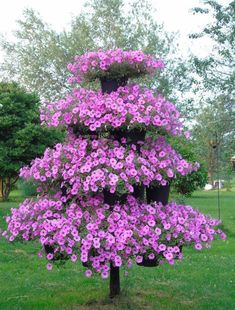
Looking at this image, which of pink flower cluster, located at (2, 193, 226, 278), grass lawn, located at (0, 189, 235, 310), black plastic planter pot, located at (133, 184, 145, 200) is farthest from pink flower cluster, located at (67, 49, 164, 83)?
grass lawn, located at (0, 189, 235, 310)

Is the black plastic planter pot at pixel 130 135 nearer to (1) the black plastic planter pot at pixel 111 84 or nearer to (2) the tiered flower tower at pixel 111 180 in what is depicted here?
(2) the tiered flower tower at pixel 111 180

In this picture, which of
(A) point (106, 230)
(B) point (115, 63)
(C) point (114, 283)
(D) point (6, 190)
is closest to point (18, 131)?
(D) point (6, 190)

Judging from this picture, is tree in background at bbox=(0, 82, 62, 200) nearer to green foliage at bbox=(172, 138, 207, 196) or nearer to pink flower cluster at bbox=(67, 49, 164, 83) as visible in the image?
green foliage at bbox=(172, 138, 207, 196)

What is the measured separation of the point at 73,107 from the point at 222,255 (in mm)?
5895

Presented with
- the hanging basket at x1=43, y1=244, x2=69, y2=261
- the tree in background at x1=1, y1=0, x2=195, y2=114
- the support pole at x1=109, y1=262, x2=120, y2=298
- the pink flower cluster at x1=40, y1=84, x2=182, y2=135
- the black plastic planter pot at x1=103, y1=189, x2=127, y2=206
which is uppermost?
the tree in background at x1=1, y1=0, x2=195, y2=114

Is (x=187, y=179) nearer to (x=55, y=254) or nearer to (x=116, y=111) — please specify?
(x=116, y=111)

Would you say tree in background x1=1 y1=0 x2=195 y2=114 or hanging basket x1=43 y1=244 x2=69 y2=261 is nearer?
hanging basket x1=43 y1=244 x2=69 y2=261

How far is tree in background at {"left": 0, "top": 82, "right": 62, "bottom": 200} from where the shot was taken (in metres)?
17.8

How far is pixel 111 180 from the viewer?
14.4 ft

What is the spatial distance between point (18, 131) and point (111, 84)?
43.6 feet

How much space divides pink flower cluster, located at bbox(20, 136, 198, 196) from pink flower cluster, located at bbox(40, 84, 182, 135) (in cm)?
20

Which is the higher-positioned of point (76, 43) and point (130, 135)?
point (76, 43)

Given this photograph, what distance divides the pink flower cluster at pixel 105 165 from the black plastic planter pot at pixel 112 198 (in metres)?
0.29

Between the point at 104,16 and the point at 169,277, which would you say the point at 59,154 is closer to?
the point at 169,277
